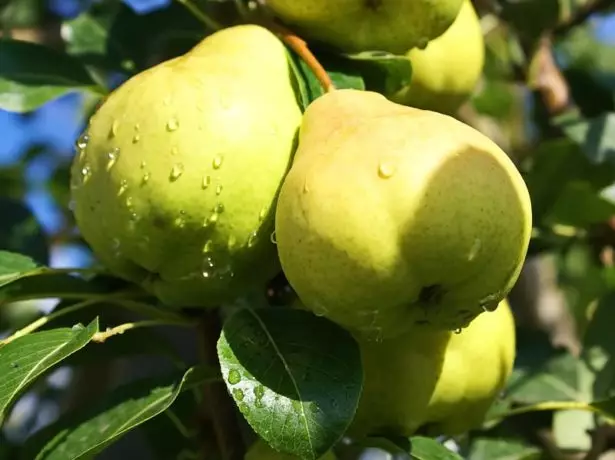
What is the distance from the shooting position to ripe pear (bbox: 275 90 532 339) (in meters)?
0.67

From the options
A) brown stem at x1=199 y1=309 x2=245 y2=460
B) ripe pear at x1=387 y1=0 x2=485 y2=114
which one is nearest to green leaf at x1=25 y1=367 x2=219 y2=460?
brown stem at x1=199 y1=309 x2=245 y2=460

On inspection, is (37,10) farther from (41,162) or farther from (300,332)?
(300,332)

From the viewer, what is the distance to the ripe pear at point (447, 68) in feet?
3.25

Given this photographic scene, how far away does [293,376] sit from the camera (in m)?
0.75

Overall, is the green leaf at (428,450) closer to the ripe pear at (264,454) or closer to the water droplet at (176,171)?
the ripe pear at (264,454)

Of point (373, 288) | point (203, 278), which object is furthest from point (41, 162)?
point (373, 288)

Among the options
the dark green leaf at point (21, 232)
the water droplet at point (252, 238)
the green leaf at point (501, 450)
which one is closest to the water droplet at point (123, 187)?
the water droplet at point (252, 238)

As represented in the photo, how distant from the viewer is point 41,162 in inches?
90.4

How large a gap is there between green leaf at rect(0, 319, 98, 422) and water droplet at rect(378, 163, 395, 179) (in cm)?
26

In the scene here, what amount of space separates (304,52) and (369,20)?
7cm

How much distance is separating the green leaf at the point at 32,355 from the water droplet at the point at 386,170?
264 mm

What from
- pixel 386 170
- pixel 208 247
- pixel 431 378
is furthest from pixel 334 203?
pixel 431 378

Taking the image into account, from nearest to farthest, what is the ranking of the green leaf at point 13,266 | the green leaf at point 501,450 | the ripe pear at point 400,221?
the ripe pear at point 400,221 → the green leaf at point 13,266 → the green leaf at point 501,450

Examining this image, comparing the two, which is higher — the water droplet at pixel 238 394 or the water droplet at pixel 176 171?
the water droplet at pixel 176 171
